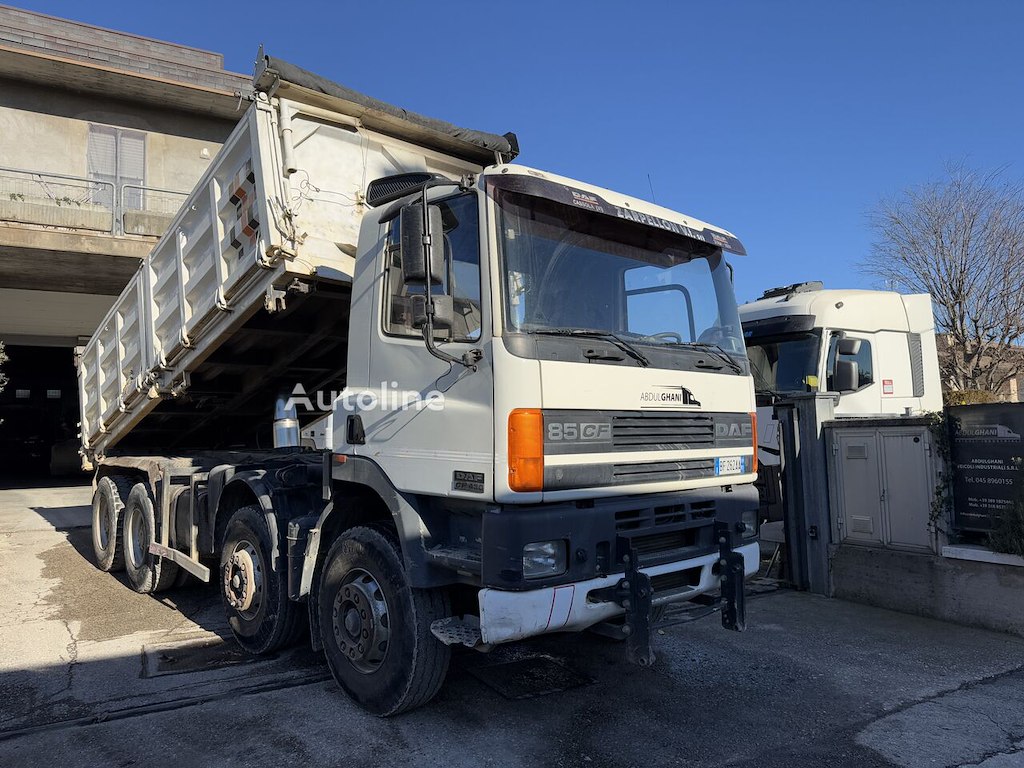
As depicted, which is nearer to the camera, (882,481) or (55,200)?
(882,481)

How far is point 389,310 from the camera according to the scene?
13.1ft

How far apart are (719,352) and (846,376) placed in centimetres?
385

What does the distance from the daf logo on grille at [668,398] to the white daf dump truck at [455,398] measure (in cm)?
2

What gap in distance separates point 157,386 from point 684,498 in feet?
16.1

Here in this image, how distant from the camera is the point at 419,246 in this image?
11.2ft

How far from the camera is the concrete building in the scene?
12672 millimetres

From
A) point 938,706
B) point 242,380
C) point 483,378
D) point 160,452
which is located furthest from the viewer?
point 160,452

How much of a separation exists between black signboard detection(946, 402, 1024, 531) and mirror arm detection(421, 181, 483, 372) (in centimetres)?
435

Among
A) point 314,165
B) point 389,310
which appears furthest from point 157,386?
point 389,310

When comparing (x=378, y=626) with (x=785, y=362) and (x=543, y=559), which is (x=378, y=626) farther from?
(x=785, y=362)

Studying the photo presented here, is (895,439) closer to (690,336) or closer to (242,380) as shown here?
(690,336)

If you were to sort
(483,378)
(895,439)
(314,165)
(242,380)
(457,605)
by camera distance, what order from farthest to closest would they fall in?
(242,380) → (895,439) → (314,165) → (457,605) → (483,378)

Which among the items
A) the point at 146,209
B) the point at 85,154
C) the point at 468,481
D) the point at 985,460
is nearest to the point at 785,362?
the point at 985,460

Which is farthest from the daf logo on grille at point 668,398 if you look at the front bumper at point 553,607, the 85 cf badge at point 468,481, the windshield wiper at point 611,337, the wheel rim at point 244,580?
the wheel rim at point 244,580
